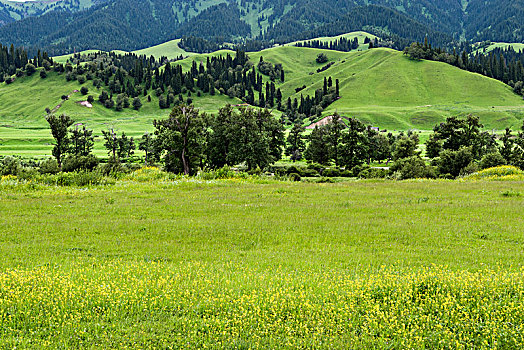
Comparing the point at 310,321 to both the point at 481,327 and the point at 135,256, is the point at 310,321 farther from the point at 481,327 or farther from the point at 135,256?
the point at 135,256

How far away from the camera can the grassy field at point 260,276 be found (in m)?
7.18

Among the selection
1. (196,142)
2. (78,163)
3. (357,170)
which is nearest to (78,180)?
(196,142)

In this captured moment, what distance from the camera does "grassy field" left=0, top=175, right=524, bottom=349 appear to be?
23.6 feet

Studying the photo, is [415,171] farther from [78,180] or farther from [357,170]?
[78,180]

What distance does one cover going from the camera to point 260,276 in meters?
9.98

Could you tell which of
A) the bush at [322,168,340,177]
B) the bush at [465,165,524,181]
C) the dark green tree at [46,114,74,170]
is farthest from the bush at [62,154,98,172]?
the bush at [465,165,524,181]

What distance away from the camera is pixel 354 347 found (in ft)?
22.2

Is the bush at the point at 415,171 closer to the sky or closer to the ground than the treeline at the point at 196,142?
closer to the ground

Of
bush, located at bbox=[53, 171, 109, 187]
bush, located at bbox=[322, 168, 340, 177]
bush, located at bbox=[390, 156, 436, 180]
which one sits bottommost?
bush, located at bbox=[322, 168, 340, 177]

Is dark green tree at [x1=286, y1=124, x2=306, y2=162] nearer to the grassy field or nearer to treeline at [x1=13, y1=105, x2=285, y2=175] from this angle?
treeline at [x1=13, y1=105, x2=285, y2=175]

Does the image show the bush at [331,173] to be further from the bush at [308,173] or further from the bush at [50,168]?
the bush at [50,168]

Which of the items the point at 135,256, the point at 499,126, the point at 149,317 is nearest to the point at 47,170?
the point at 135,256

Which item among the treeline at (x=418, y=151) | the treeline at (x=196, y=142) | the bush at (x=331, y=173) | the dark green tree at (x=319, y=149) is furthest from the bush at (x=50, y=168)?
the dark green tree at (x=319, y=149)

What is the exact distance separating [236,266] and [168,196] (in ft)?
52.5
